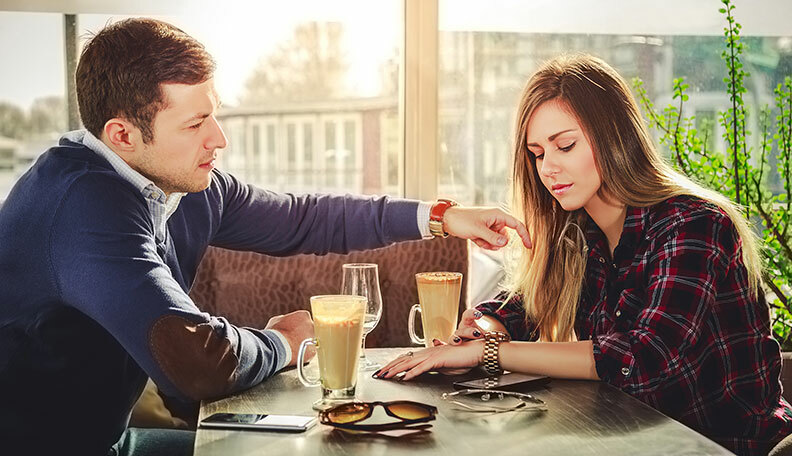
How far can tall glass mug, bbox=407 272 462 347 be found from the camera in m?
1.82

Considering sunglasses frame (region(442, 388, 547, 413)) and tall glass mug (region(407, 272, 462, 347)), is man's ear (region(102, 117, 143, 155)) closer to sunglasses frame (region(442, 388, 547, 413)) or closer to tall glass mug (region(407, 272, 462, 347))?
tall glass mug (region(407, 272, 462, 347))

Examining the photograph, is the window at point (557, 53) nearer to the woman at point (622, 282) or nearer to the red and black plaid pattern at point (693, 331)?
the woman at point (622, 282)

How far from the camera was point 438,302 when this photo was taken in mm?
1836

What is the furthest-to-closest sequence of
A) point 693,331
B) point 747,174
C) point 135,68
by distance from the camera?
point 747,174 → point 135,68 → point 693,331

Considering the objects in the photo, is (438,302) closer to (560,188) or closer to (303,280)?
(560,188)

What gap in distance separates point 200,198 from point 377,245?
0.47m

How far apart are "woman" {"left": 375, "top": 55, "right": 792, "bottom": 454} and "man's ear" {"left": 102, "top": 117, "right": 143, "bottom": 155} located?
2.24 feet

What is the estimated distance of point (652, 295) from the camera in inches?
67.1

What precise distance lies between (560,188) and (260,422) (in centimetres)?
91

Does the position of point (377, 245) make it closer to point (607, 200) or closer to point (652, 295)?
point (607, 200)

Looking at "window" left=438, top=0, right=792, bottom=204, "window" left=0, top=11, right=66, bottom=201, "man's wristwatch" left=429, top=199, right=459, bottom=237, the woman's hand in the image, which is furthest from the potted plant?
"window" left=0, top=11, right=66, bottom=201

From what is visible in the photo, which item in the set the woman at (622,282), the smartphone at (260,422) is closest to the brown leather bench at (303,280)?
the woman at (622,282)

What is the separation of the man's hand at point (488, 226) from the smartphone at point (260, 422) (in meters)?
0.81

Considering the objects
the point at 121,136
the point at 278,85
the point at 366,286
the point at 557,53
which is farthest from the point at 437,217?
the point at 557,53
